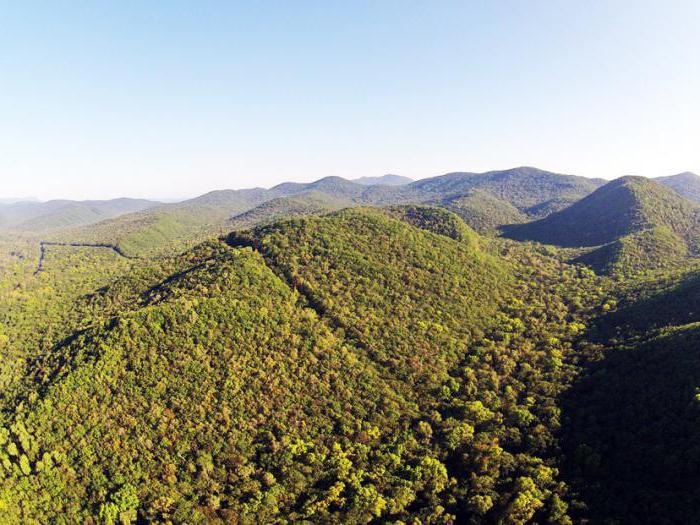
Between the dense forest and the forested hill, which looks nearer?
the dense forest

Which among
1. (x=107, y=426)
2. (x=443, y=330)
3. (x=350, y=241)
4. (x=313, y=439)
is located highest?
(x=350, y=241)

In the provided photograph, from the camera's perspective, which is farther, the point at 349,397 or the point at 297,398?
the point at 349,397

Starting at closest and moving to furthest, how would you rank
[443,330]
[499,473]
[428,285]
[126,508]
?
[126,508]
[499,473]
[443,330]
[428,285]

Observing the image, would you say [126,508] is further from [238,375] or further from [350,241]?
[350,241]

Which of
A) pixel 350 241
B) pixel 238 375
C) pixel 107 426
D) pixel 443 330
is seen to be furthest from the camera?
pixel 350 241

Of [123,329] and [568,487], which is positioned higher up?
[123,329]

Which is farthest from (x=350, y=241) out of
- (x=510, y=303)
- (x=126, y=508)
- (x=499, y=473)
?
(x=126, y=508)

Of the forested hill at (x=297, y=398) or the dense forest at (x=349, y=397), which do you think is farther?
the forested hill at (x=297, y=398)

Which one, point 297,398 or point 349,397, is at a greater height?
point 297,398
